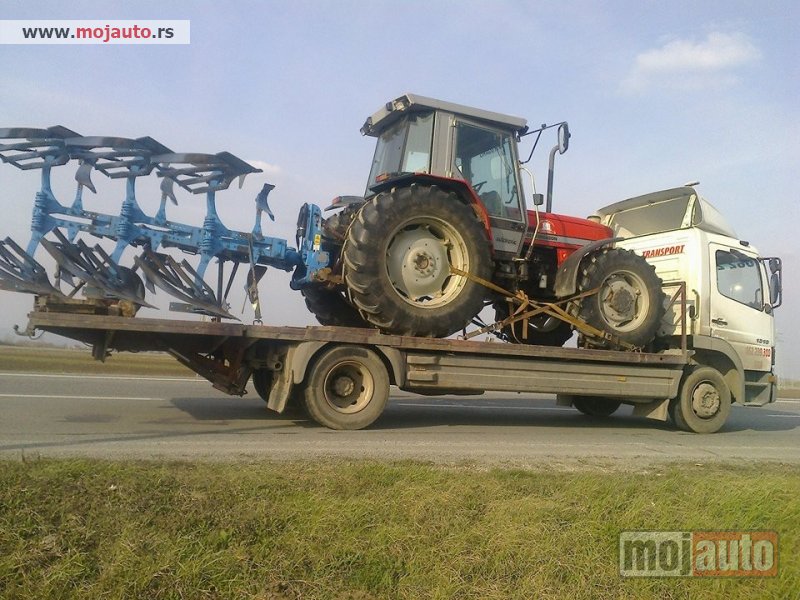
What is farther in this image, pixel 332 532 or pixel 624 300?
pixel 624 300

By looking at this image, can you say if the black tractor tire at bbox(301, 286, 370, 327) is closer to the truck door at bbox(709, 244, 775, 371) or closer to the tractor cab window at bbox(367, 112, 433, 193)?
the tractor cab window at bbox(367, 112, 433, 193)

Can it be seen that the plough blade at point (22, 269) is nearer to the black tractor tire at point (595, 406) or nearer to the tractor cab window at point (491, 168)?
the tractor cab window at point (491, 168)

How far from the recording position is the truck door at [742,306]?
948 cm

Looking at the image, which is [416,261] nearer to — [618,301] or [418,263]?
[418,263]

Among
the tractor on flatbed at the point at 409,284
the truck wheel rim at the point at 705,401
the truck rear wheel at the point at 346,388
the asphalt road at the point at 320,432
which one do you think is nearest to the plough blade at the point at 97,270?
the tractor on flatbed at the point at 409,284

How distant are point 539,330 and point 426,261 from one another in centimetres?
270

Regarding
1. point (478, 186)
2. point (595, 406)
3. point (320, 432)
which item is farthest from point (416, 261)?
point (595, 406)

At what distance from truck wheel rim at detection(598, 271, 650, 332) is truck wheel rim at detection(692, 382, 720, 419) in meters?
1.47

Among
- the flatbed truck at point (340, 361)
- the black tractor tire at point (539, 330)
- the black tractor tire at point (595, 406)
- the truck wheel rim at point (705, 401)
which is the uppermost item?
the black tractor tire at point (539, 330)

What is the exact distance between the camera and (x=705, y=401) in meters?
9.09

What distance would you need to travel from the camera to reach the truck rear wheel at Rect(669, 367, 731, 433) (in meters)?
8.99

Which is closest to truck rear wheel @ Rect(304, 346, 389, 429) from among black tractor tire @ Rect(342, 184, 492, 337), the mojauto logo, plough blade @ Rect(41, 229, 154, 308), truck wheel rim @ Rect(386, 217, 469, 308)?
black tractor tire @ Rect(342, 184, 492, 337)

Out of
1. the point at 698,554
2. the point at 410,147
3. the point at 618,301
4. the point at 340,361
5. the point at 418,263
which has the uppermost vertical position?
the point at 410,147

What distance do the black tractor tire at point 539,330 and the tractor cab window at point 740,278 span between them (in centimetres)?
248
